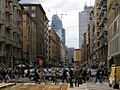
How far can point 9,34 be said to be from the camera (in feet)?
304

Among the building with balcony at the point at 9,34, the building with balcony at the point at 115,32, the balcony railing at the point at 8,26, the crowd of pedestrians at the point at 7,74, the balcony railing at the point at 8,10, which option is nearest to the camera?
the crowd of pedestrians at the point at 7,74

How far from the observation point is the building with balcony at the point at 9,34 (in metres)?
83.8

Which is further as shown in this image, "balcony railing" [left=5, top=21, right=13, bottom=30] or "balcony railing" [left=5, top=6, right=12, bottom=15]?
"balcony railing" [left=5, top=6, right=12, bottom=15]

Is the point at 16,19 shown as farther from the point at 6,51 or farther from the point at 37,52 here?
the point at 37,52

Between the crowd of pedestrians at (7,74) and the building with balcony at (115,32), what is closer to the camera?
the crowd of pedestrians at (7,74)

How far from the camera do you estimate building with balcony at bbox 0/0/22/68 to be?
3300 inches

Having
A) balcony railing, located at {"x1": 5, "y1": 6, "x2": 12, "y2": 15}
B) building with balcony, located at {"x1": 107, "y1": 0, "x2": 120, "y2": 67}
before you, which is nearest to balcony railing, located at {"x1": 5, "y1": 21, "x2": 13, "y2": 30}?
balcony railing, located at {"x1": 5, "y1": 6, "x2": 12, "y2": 15}

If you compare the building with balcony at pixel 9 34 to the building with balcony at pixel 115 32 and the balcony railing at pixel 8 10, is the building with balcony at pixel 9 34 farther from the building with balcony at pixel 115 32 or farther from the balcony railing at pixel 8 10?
the building with balcony at pixel 115 32

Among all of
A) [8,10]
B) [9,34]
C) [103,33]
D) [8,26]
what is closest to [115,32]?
[8,26]

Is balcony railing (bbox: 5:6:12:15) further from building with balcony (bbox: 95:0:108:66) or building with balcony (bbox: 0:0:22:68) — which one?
building with balcony (bbox: 95:0:108:66)

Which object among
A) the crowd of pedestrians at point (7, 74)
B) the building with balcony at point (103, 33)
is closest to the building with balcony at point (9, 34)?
the crowd of pedestrians at point (7, 74)

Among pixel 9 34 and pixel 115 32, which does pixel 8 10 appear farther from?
pixel 115 32

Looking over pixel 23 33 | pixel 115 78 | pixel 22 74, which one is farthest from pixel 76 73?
pixel 23 33

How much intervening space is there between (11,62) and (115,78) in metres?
61.0
